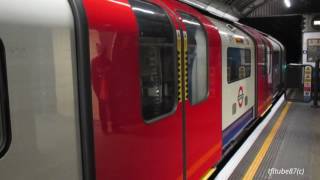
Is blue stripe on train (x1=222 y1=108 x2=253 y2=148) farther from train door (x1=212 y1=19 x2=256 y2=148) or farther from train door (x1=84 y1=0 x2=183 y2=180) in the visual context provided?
train door (x1=84 y1=0 x2=183 y2=180)

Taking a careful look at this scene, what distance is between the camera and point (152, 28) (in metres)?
2.64

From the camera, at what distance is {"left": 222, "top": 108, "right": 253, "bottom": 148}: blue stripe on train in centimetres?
487

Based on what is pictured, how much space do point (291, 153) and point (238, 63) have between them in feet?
5.26

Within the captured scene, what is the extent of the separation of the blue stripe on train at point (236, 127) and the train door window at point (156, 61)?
80.6 inches

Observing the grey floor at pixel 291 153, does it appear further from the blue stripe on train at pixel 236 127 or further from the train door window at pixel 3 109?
the train door window at pixel 3 109

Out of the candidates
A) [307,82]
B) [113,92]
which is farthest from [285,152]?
[307,82]

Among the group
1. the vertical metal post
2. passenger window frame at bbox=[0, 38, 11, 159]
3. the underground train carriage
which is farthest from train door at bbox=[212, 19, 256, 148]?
the vertical metal post

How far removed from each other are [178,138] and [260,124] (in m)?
4.90

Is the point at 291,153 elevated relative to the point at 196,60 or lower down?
lower down

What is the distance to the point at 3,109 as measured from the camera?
4.66ft

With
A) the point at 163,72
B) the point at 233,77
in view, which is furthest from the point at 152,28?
the point at 233,77

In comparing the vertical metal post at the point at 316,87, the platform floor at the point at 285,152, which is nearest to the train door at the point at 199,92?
the platform floor at the point at 285,152

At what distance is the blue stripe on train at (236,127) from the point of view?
487cm

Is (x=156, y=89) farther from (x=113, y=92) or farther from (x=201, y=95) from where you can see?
(x=201, y=95)
